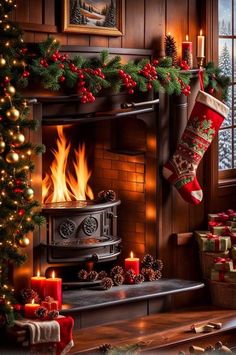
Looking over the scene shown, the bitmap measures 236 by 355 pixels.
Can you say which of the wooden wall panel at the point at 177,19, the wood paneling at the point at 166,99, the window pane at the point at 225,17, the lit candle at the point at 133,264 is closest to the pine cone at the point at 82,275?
the lit candle at the point at 133,264

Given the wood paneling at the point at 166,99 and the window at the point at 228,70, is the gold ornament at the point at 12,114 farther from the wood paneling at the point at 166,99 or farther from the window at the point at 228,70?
the window at the point at 228,70

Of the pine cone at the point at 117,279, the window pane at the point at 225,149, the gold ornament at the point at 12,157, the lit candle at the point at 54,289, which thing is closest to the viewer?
the gold ornament at the point at 12,157

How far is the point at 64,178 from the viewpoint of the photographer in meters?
5.74

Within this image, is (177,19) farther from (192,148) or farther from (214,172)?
(214,172)

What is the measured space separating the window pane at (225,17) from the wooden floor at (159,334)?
1740 mm

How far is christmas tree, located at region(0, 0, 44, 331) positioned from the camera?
4832 mm

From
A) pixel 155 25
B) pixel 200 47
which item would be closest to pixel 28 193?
pixel 155 25

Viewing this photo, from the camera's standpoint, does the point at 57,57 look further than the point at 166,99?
No

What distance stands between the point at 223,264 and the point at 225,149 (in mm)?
836

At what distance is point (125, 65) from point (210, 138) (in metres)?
Answer: 0.76

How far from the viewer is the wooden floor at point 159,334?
510 cm

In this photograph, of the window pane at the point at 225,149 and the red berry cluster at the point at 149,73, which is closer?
the red berry cluster at the point at 149,73

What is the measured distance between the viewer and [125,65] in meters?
5.41

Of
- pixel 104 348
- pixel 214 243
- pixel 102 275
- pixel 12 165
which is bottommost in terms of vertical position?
pixel 104 348
